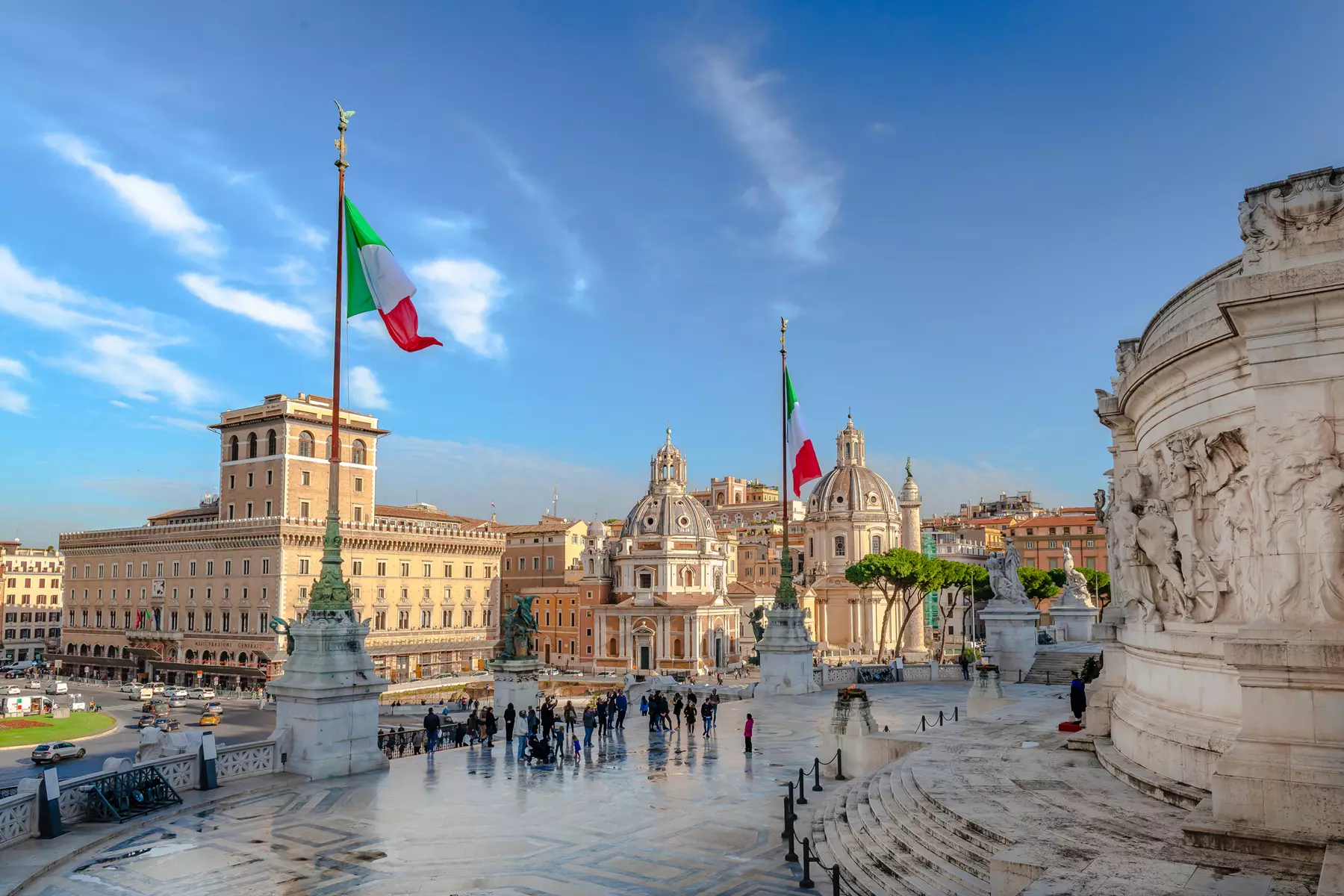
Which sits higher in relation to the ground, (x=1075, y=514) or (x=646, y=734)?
(x=1075, y=514)

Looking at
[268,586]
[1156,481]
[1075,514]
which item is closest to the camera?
[1156,481]

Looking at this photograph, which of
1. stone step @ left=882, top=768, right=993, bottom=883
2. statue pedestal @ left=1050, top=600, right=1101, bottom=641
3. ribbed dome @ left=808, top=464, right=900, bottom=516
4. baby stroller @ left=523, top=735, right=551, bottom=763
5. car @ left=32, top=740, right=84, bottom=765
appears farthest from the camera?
ribbed dome @ left=808, top=464, right=900, bottom=516

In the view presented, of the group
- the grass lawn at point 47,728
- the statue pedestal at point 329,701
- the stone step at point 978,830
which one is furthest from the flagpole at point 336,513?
the grass lawn at point 47,728

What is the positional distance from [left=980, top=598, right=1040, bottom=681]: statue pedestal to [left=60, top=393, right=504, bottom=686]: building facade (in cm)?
5061

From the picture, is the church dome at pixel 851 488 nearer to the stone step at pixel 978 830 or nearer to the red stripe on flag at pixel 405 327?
the red stripe on flag at pixel 405 327

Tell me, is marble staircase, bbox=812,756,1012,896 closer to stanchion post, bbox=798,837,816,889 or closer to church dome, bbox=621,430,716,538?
stanchion post, bbox=798,837,816,889

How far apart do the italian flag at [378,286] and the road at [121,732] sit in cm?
1230

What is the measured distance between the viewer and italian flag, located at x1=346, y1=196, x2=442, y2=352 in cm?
2084

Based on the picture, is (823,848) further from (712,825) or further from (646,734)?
(646,734)

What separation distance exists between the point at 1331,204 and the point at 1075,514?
103727 millimetres

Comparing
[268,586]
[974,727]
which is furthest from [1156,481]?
[268,586]

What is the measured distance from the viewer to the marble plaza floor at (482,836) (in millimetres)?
11477

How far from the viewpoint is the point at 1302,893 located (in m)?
7.15

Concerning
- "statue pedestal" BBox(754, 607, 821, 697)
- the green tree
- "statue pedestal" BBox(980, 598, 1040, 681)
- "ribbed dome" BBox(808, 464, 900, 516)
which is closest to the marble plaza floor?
"statue pedestal" BBox(754, 607, 821, 697)
